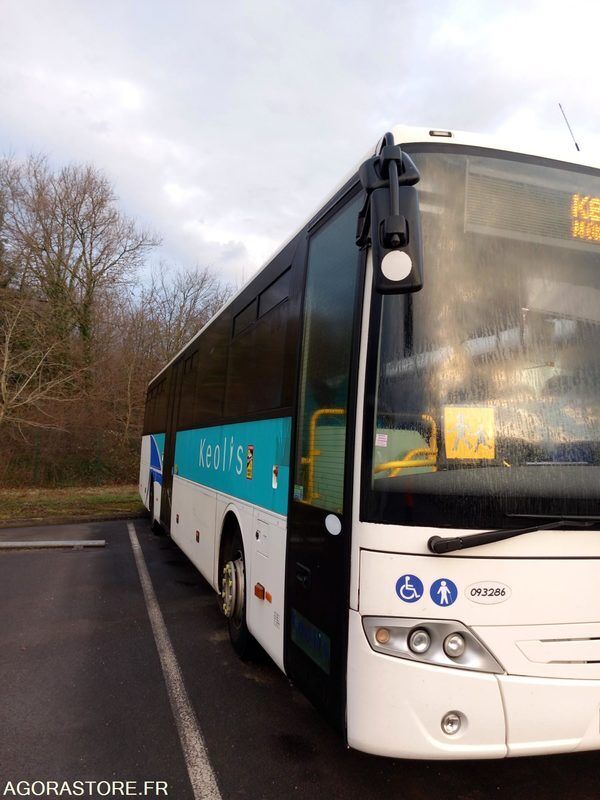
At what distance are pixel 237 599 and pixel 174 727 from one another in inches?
47.3

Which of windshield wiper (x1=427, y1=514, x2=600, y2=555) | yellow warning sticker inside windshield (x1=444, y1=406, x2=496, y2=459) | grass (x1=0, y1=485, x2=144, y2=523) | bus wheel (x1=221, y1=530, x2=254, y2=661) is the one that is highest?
yellow warning sticker inside windshield (x1=444, y1=406, x2=496, y2=459)

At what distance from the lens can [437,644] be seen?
92.2 inches

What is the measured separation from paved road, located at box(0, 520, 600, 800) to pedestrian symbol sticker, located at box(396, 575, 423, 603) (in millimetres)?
1327

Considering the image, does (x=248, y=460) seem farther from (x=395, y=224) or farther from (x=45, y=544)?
(x=45, y=544)

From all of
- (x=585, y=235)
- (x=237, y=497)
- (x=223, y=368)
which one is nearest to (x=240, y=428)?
(x=237, y=497)

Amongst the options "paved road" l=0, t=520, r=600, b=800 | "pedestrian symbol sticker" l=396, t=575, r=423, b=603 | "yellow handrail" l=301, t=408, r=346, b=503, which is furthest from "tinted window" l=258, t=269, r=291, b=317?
"paved road" l=0, t=520, r=600, b=800

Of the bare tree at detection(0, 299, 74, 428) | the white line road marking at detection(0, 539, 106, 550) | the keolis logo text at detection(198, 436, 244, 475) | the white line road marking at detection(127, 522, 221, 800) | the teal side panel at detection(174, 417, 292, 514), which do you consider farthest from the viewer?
the bare tree at detection(0, 299, 74, 428)

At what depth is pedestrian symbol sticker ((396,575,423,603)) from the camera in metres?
2.34

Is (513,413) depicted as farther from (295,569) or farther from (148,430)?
(148,430)

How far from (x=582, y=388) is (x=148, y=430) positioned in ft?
38.4

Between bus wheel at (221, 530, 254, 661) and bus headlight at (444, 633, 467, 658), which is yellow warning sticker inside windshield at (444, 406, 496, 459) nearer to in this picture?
bus headlight at (444, 633, 467, 658)

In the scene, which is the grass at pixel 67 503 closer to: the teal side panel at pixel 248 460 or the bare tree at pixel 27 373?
the bare tree at pixel 27 373

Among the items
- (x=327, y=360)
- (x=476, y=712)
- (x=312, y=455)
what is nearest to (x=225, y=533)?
(x=312, y=455)

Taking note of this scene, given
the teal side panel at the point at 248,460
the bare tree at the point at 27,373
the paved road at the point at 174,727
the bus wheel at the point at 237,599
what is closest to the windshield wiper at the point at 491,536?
the teal side panel at the point at 248,460
